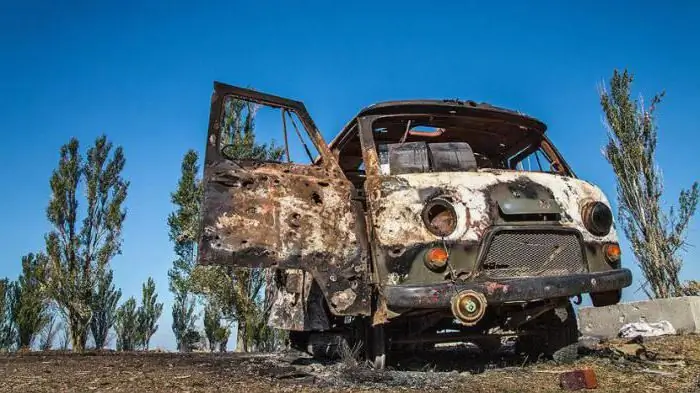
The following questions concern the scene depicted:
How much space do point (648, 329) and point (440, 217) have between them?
Result: 5.08 metres

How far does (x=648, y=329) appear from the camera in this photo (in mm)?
6980

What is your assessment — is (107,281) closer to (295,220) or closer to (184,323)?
(184,323)

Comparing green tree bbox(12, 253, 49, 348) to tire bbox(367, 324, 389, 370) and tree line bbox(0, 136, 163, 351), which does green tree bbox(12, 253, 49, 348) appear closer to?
tree line bbox(0, 136, 163, 351)

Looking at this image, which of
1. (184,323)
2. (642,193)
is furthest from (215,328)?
(642,193)

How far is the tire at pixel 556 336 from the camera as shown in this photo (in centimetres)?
438

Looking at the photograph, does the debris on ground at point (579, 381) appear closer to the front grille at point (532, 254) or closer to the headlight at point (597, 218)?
the front grille at point (532, 254)

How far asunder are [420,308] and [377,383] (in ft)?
1.91

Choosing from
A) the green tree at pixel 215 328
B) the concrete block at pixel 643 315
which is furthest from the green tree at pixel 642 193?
the green tree at pixel 215 328

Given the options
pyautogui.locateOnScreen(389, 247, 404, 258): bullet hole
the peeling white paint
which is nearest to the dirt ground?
pyautogui.locateOnScreen(389, 247, 404, 258): bullet hole

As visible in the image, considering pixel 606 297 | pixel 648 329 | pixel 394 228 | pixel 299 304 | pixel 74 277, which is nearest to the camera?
pixel 394 228

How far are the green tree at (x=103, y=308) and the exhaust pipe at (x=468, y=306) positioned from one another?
15.9 metres

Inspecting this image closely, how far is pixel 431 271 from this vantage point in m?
3.54

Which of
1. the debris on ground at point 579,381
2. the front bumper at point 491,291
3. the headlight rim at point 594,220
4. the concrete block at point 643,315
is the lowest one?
the debris on ground at point 579,381

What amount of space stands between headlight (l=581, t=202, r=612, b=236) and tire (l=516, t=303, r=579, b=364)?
2.43 feet
